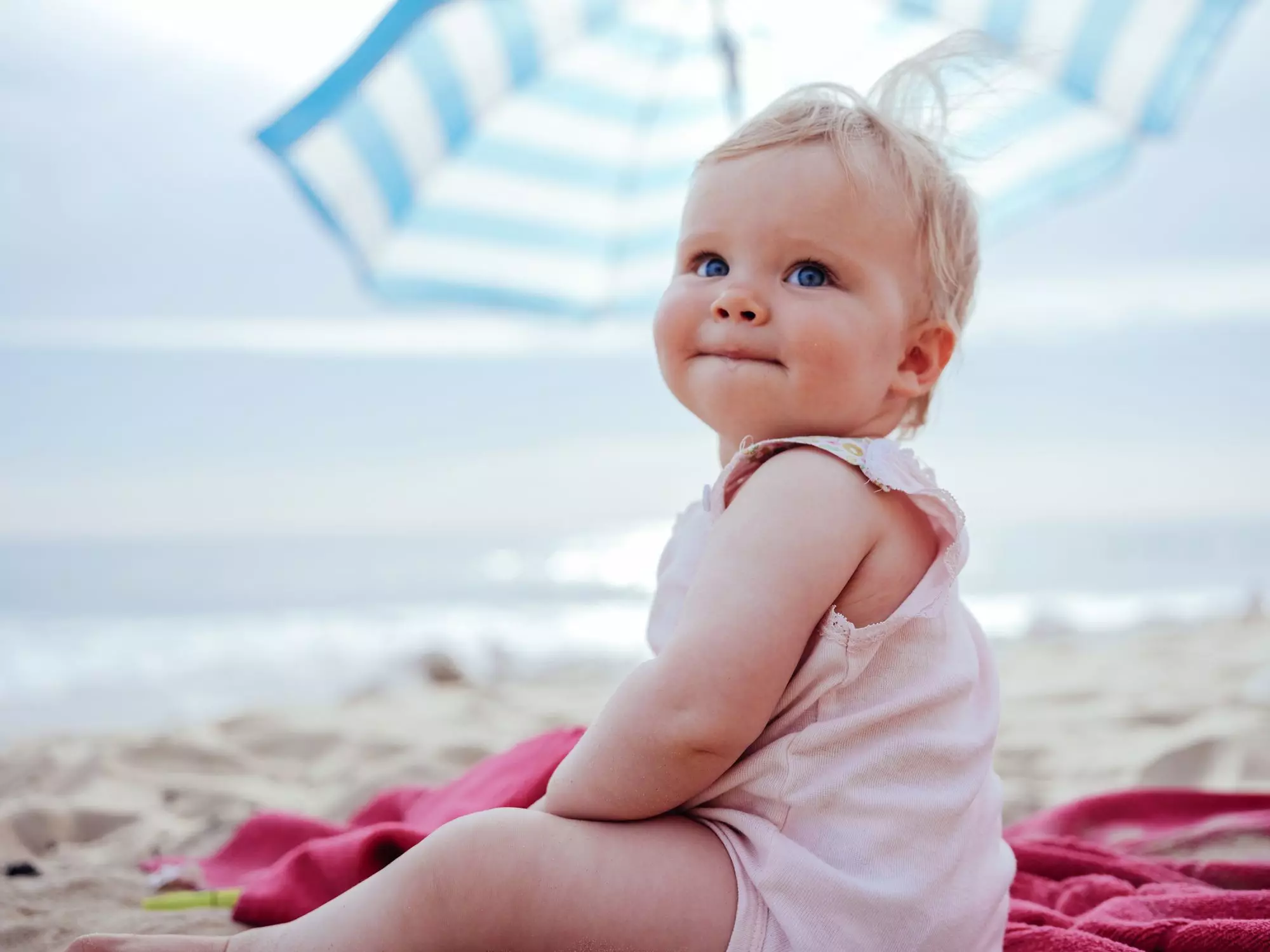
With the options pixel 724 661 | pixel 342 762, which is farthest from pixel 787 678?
pixel 342 762

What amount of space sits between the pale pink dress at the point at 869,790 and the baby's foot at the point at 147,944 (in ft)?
1.78

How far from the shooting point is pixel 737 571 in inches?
43.3

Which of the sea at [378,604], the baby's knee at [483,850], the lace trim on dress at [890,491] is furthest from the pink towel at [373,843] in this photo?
the sea at [378,604]

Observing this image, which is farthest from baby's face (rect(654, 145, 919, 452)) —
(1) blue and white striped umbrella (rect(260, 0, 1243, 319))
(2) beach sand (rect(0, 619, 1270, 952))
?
(1) blue and white striped umbrella (rect(260, 0, 1243, 319))

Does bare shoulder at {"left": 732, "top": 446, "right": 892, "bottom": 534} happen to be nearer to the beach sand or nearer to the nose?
the nose

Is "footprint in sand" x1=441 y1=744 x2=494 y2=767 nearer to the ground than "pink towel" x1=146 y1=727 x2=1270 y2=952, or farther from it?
nearer to the ground

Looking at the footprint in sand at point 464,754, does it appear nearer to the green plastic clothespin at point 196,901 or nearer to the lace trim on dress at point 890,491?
the green plastic clothespin at point 196,901

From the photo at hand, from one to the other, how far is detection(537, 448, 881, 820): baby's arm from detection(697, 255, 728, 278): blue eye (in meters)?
0.32

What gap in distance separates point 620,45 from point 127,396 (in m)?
18.2

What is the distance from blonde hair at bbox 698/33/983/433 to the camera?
1.28m

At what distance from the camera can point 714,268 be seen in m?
1.33

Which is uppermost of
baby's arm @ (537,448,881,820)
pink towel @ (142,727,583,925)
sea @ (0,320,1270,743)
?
baby's arm @ (537,448,881,820)

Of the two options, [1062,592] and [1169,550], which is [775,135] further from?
[1169,550]

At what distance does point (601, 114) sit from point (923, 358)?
8.05 ft
